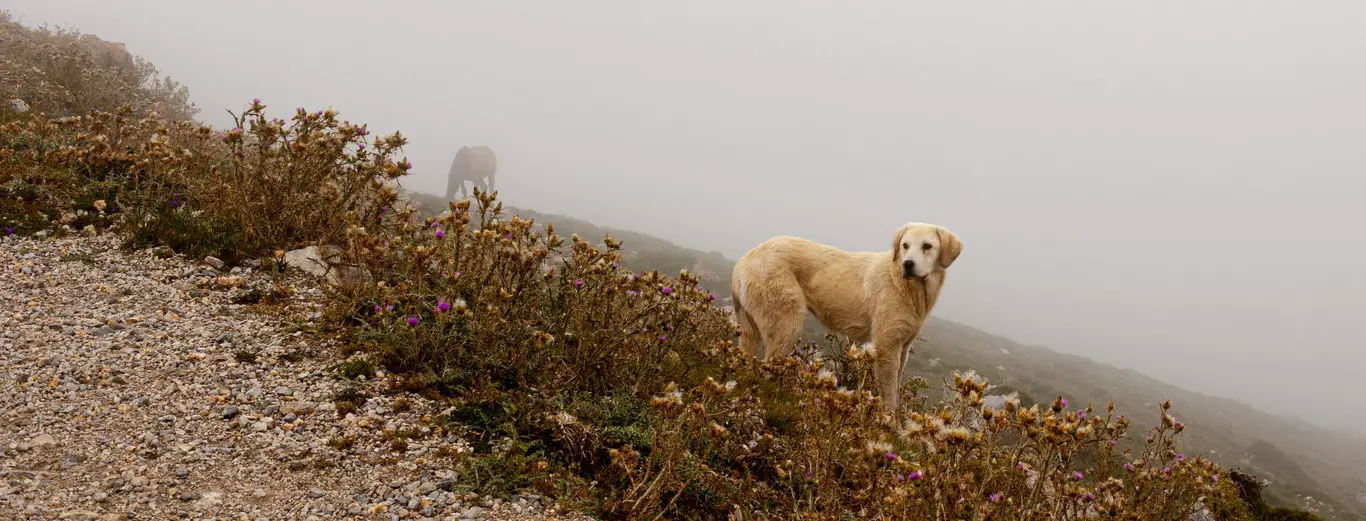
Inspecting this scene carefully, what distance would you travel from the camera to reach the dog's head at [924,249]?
7.47 meters

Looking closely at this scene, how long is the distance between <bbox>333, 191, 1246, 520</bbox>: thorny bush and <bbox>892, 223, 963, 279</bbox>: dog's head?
199 cm

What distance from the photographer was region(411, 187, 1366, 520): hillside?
2355 cm

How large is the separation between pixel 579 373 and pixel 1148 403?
51.5 m

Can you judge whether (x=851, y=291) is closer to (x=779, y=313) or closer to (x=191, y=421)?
(x=779, y=313)

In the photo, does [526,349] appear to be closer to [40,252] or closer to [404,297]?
[404,297]

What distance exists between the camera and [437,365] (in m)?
5.11

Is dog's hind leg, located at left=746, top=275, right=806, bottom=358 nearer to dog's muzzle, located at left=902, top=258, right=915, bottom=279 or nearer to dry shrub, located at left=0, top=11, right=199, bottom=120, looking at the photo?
dog's muzzle, located at left=902, top=258, right=915, bottom=279

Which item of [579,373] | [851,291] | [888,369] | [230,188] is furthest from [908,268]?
[230,188]

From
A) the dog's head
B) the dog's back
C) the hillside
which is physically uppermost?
the dog's head

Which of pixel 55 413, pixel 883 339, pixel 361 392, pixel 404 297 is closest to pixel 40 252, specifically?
pixel 55 413

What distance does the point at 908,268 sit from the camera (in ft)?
24.5

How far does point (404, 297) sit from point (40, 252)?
157 inches

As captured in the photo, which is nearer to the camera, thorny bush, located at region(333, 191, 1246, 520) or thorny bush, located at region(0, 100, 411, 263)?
thorny bush, located at region(333, 191, 1246, 520)

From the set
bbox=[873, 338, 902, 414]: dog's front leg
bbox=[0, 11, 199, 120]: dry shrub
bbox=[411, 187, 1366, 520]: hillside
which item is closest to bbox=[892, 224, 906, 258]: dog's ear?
bbox=[873, 338, 902, 414]: dog's front leg
